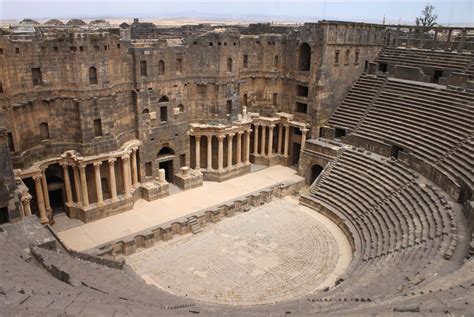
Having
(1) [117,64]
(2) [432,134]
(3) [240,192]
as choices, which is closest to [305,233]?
(3) [240,192]

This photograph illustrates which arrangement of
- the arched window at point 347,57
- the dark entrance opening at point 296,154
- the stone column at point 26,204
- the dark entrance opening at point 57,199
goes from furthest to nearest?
the dark entrance opening at point 296,154
the arched window at point 347,57
the dark entrance opening at point 57,199
the stone column at point 26,204

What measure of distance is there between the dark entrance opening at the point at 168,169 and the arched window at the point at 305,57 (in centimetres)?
1169

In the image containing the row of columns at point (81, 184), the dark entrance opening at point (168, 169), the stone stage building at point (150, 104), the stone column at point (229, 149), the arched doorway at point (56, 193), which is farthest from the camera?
the stone column at point (229, 149)

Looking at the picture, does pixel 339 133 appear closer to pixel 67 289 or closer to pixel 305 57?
pixel 305 57

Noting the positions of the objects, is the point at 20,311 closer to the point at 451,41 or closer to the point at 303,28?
the point at 303,28

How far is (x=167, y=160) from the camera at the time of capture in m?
27.1

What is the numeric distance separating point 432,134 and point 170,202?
Result: 52.5ft

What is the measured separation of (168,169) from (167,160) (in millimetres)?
1061

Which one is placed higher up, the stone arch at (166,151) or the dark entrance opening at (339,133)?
the dark entrance opening at (339,133)

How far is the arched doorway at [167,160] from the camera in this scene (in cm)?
2685

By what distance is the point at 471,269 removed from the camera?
12.3m

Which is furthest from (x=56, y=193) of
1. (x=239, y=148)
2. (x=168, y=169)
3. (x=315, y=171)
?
(x=315, y=171)

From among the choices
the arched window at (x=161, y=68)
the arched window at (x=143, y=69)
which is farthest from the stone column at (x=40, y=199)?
the arched window at (x=161, y=68)

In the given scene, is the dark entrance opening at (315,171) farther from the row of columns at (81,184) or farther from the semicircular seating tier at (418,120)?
the row of columns at (81,184)
